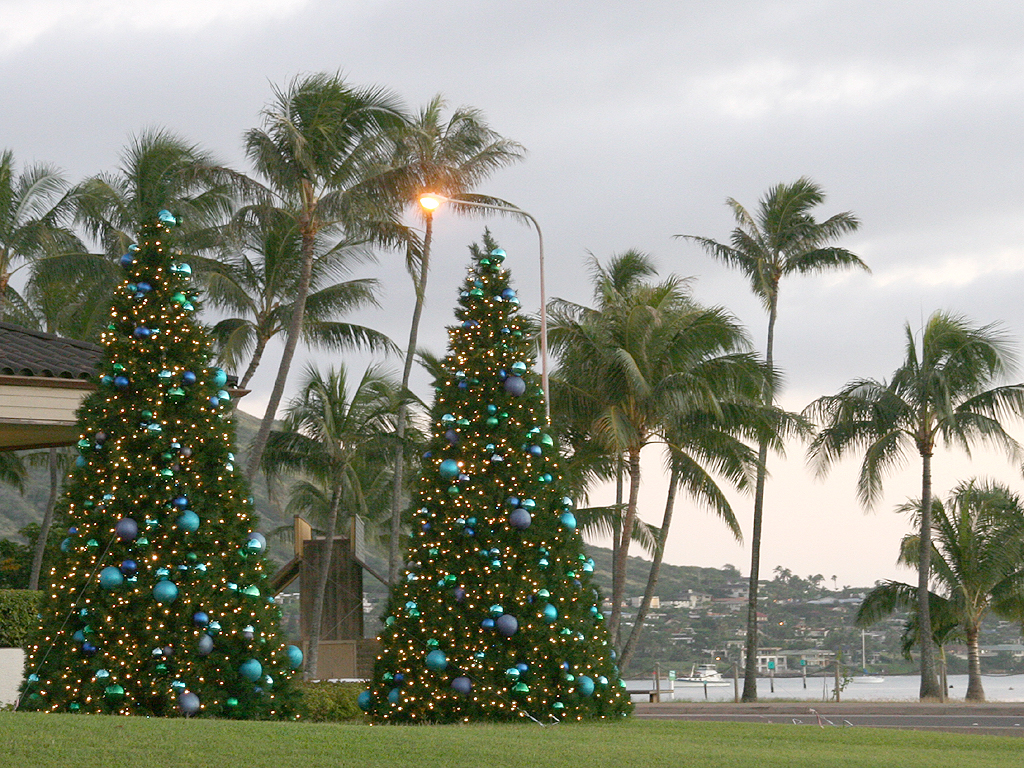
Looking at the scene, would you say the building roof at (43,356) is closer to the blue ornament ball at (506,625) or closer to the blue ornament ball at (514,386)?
the blue ornament ball at (514,386)

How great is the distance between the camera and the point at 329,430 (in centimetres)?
3055

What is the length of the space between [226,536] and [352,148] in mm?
13013

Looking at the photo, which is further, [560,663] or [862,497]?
[862,497]

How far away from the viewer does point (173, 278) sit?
12.0m

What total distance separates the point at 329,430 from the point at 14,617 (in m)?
16.1

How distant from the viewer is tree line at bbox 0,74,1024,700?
22.8 meters

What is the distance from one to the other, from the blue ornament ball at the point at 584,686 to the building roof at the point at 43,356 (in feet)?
20.5

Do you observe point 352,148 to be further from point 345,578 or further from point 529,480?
point 345,578

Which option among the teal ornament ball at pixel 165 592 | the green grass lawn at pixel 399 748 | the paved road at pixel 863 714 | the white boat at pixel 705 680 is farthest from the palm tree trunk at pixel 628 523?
the teal ornament ball at pixel 165 592

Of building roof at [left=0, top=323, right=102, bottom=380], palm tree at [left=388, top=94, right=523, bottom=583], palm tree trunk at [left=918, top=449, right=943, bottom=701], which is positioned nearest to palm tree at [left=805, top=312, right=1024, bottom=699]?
palm tree trunk at [left=918, top=449, right=943, bottom=701]

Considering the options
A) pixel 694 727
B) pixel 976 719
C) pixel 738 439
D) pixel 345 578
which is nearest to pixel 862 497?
pixel 738 439

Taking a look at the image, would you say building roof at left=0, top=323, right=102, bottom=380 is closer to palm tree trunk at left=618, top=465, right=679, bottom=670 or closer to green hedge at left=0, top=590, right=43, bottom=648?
green hedge at left=0, top=590, right=43, bottom=648

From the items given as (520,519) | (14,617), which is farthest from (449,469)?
(14,617)

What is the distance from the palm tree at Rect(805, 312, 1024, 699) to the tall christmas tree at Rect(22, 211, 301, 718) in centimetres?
1980
